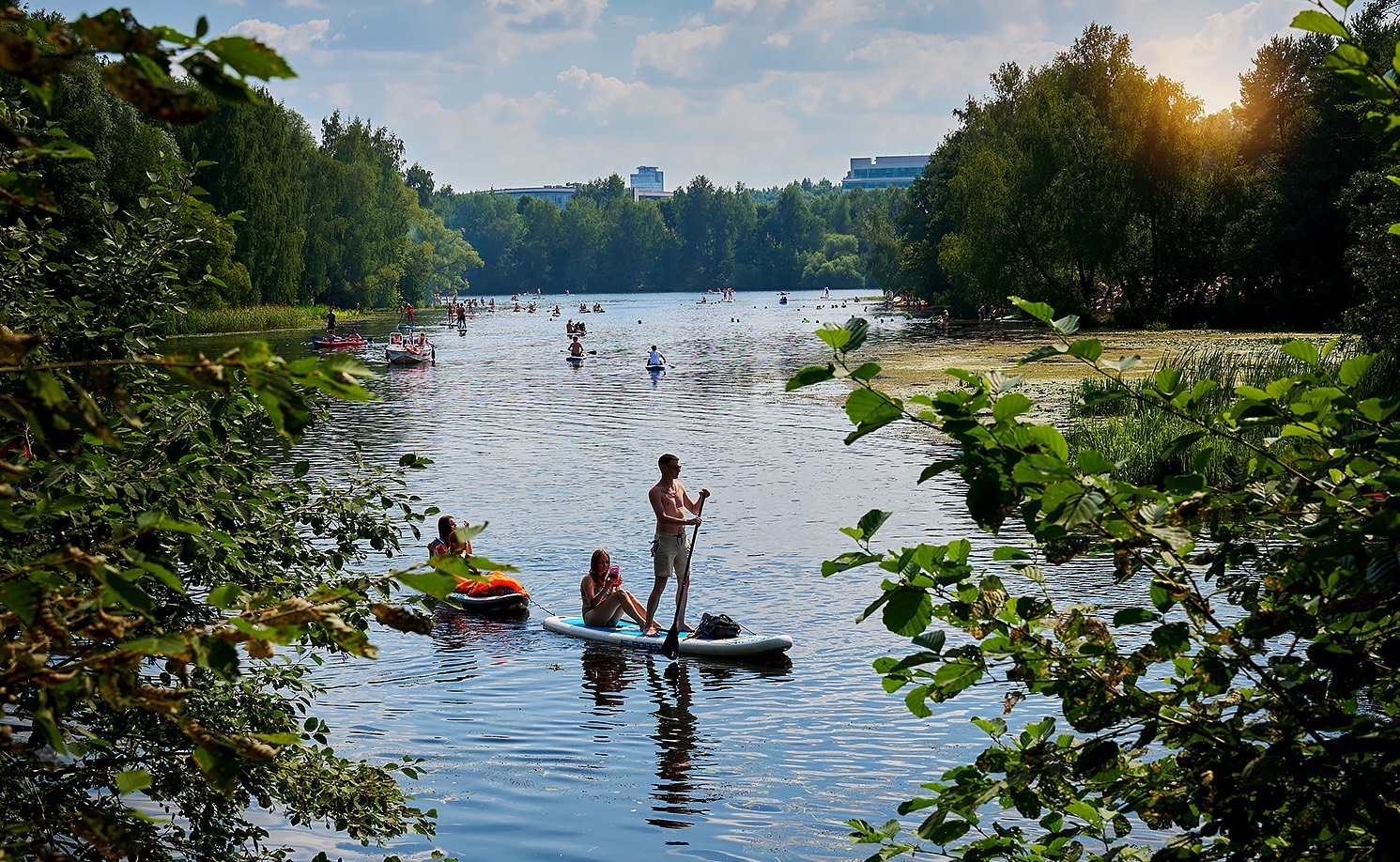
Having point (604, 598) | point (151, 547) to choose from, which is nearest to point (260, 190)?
point (604, 598)

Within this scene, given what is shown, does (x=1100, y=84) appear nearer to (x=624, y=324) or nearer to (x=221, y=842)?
(x=624, y=324)

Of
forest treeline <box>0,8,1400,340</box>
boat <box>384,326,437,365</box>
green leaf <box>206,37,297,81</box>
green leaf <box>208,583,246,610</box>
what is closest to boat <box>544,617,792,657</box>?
green leaf <box>208,583,246,610</box>

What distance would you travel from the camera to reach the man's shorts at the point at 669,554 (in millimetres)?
14398

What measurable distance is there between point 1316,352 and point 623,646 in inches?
456

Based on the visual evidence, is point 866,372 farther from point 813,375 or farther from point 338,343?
point 338,343

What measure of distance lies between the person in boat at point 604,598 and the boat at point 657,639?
0.10 m

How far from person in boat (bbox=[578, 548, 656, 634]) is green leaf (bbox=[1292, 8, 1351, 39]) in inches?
492

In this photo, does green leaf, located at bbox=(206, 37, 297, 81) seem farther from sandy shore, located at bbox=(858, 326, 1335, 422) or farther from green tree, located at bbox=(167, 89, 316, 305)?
green tree, located at bbox=(167, 89, 316, 305)

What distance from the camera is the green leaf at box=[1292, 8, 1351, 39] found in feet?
8.73

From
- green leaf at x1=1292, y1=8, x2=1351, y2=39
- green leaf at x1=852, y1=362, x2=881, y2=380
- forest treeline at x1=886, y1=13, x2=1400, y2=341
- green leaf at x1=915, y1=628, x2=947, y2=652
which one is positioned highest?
forest treeline at x1=886, y1=13, x2=1400, y2=341

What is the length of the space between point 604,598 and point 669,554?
987 mm

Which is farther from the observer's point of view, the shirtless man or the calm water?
the shirtless man

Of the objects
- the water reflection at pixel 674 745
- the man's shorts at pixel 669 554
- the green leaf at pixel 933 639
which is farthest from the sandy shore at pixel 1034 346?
the green leaf at pixel 933 639

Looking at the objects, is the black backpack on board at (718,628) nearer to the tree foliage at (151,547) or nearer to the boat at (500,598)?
the boat at (500,598)
